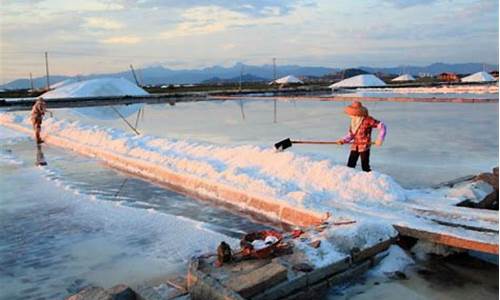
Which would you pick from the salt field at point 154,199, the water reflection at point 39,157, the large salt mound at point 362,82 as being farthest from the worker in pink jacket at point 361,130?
the large salt mound at point 362,82

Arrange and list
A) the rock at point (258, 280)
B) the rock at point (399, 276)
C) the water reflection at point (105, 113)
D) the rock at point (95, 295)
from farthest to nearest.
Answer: the water reflection at point (105, 113) < the rock at point (399, 276) < the rock at point (258, 280) < the rock at point (95, 295)

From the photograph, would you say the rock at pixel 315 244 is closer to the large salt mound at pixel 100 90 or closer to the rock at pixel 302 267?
the rock at pixel 302 267

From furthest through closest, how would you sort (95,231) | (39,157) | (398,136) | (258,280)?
1. (398,136)
2. (39,157)
3. (95,231)
4. (258,280)

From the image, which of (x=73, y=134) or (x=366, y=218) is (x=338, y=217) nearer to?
(x=366, y=218)

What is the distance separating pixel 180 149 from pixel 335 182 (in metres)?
4.14

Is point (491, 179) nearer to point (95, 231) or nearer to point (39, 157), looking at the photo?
point (95, 231)

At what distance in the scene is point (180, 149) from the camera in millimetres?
9570

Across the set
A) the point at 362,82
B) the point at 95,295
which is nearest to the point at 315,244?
the point at 95,295

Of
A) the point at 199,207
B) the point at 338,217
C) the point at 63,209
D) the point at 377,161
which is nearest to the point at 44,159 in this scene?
the point at 63,209

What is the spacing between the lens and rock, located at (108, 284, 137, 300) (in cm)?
315

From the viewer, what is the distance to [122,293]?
10.5ft

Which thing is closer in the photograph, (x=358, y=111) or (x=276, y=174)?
(x=358, y=111)

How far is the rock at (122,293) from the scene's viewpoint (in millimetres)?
3153

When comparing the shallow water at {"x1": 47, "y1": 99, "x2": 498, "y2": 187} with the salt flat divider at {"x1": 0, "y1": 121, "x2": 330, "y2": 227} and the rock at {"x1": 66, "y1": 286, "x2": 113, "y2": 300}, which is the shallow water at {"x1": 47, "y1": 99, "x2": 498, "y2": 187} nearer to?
the salt flat divider at {"x1": 0, "y1": 121, "x2": 330, "y2": 227}
